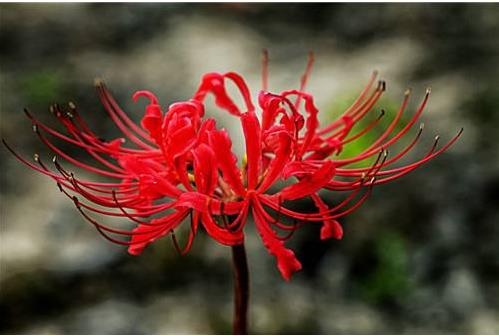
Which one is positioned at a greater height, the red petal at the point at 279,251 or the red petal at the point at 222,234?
the red petal at the point at 222,234

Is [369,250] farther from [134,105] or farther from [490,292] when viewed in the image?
[134,105]

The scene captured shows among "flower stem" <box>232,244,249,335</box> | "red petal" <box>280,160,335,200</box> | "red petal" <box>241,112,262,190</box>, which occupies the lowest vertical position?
"flower stem" <box>232,244,249,335</box>

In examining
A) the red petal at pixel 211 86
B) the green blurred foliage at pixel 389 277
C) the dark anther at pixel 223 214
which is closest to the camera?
the dark anther at pixel 223 214

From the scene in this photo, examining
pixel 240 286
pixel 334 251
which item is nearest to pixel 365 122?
pixel 334 251

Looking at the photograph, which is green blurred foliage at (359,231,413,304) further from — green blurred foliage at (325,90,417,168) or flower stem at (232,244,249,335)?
flower stem at (232,244,249,335)

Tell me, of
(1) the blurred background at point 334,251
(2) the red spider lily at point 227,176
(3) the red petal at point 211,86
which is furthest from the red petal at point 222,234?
(1) the blurred background at point 334,251

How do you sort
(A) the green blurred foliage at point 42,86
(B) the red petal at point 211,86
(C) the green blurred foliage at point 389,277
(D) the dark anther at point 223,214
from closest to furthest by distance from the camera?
(D) the dark anther at point 223,214 < (B) the red petal at point 211,86 < (C) the green blurred foliage at point 389,277 < (A) the green blurred foliage at point 42,86

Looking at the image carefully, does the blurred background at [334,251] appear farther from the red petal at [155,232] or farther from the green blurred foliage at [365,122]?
the red petal at [155,232]

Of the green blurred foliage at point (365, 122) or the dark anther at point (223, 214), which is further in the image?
the green blurred foliage at point (365, 122)

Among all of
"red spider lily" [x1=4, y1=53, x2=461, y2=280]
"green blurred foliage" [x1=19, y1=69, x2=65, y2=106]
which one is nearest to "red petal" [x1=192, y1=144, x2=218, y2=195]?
"red spider lily" [x1=4, y1=53, x2=461, y2=280]

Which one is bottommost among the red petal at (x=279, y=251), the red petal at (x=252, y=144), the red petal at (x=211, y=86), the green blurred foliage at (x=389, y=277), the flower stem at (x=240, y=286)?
the green blurred foliage at (x=389, y=277)
